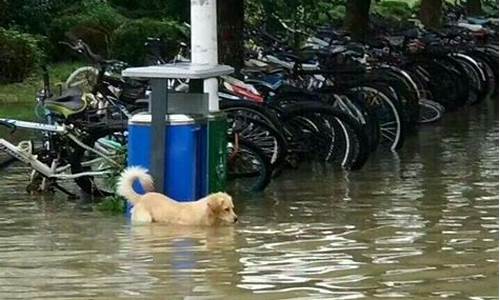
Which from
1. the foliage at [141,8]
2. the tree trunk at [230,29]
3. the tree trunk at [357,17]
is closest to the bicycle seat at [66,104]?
the tree trunk at [230,29]

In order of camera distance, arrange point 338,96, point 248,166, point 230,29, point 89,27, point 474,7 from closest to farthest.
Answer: point 248,166
point 338,96
point 230,29
point 89,27
point 474,7

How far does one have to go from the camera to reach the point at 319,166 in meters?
12.4

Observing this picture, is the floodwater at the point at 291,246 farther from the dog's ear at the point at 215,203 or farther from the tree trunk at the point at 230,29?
the tree trunk at the point at 230,29

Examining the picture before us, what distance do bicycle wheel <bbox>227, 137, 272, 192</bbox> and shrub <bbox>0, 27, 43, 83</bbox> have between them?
10971 millimetres

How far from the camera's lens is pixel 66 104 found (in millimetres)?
10445

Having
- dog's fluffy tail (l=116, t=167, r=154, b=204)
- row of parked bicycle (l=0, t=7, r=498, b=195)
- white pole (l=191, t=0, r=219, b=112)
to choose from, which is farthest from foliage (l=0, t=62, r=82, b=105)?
dog's fluffy tail (l=116, t=167, r=154, b=204)

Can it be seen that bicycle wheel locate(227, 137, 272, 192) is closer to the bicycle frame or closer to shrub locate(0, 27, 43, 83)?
the bicycle frame

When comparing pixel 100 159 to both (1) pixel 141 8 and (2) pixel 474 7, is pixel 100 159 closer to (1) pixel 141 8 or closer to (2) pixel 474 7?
(1) pixel 141 8

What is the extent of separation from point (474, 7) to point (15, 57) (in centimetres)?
1569

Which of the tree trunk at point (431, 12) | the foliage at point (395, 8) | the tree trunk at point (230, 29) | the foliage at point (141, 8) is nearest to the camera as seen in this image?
the tree trunk at point (230, 29)

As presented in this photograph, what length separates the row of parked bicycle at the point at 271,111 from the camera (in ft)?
33.8

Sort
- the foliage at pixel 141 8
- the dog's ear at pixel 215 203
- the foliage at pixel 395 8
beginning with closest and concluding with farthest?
the dog's ear at pixel 215 203 → the foliage at pixel 141 8 → the foliage at pixel 395 8

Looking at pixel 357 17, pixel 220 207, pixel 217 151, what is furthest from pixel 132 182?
pixel 357 17

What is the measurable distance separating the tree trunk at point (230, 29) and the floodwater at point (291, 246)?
2623 mm
